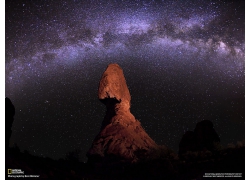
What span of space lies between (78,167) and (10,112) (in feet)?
26.9

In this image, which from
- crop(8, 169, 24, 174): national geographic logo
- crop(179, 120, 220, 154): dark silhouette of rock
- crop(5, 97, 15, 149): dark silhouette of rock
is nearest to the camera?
crop(8, 169, 24, 174): national geographic logo

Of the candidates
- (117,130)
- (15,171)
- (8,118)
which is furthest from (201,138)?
(15,171)

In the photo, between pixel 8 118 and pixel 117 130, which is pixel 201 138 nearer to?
pixel 117 130

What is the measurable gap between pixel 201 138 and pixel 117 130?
7.71 metres

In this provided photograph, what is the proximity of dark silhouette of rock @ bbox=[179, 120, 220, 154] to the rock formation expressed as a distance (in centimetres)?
341

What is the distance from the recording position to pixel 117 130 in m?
26.7

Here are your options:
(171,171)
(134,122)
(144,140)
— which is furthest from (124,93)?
(171,171)

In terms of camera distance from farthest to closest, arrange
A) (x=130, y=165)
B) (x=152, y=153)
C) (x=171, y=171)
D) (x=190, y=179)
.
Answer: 1. (x=152, y=153)
2. (x=130, y=165)
3. (x=171, y=171)
4. (x=190, y=179)

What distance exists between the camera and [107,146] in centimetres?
2512

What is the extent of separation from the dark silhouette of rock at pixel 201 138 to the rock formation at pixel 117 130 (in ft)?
11.2

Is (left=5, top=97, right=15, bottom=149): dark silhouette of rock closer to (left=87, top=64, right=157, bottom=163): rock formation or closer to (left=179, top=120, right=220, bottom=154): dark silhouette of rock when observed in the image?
(left=87, top=64, right=157, bottom=163): rock formation

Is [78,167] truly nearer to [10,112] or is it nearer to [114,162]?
[114,162]

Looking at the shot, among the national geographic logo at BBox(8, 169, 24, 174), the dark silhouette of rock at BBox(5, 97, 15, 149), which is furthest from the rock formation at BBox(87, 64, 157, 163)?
the national geographic logo at BBox(8, 169, 24, 174)

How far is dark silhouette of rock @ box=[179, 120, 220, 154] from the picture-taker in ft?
89.0
